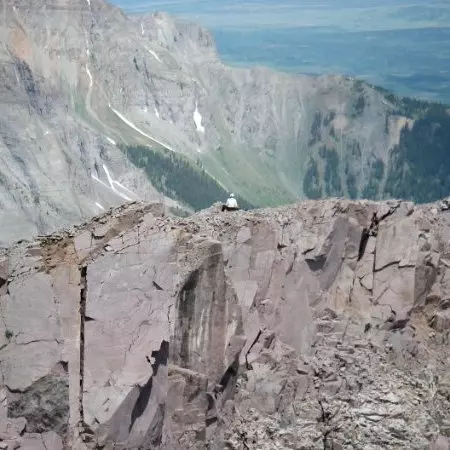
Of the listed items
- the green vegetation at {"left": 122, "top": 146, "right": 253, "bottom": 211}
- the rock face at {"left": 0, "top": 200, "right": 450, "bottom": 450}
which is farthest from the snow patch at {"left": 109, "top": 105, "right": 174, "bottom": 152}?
the rock face at {"left": 0, "top": 200, "right": 450, "bottom": 450}

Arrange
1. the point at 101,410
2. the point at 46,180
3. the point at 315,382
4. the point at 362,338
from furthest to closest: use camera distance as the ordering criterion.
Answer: the point at 46,180 → the point at 362,338 → the point at 315,382 → the point at 101,410

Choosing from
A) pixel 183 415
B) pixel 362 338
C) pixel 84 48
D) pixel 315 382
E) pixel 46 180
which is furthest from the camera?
pixel 84 48

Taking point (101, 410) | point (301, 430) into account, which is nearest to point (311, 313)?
point (301, 430)

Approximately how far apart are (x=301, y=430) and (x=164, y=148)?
6999 inches

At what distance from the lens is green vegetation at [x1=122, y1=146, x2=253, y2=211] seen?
582ft

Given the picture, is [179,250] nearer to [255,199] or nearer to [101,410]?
[101,410]

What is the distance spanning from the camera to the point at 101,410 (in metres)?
17.3

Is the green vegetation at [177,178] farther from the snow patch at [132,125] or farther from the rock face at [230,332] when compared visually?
the rock face at [230,332]

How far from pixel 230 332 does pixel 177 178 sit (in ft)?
538

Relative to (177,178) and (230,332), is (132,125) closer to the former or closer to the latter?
(177,178)

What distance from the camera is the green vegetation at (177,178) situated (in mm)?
177500

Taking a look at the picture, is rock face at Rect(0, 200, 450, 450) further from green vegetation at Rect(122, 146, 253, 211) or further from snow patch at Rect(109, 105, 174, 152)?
snow patch at Rect(109, 105, 174, 152)

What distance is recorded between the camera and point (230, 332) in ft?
65.7

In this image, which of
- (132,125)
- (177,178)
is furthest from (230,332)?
(132,125)
